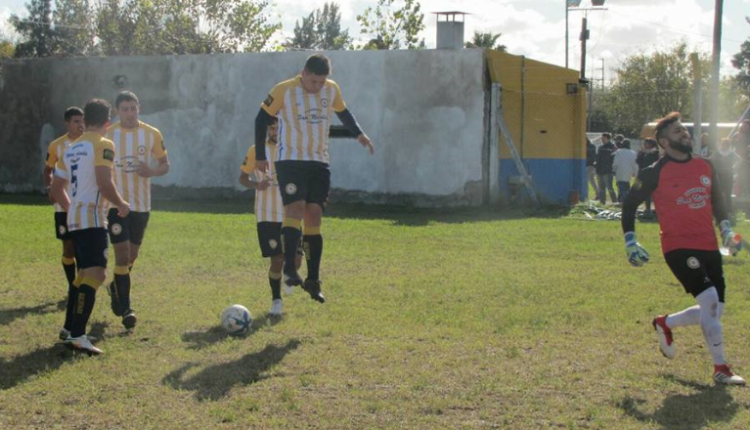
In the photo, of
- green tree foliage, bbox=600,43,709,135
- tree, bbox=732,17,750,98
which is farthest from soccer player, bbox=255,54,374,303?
tree, bbox=732,17,750,98

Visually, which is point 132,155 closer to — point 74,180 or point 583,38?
point 74,180

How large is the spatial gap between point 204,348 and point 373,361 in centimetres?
141

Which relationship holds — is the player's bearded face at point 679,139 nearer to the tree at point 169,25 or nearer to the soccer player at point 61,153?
the soccer player at point 61,153

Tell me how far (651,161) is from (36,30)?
6749cm

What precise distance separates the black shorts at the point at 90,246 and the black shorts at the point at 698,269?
4.27 meters

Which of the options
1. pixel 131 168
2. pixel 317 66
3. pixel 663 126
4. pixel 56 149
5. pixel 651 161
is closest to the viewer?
pixel 663 126

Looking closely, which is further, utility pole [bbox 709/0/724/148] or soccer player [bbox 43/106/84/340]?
utility pole [bbox 709/0/724/148]

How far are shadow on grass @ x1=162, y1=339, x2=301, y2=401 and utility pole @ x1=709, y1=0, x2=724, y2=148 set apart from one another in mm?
11932

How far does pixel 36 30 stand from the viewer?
7731cm

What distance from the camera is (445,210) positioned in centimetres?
2255

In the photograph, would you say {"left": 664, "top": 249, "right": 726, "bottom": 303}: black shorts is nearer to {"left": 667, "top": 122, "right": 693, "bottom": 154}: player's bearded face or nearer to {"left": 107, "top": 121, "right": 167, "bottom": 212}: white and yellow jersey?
{"left": 667, "top": 122, "right": 693, "bottom": 154}: player's bearded face

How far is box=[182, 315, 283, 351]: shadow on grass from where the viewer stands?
7.48m

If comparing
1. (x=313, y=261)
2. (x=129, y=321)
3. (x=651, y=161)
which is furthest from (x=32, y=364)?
(x=651, y=161)

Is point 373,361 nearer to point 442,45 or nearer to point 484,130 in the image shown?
point 484,130
